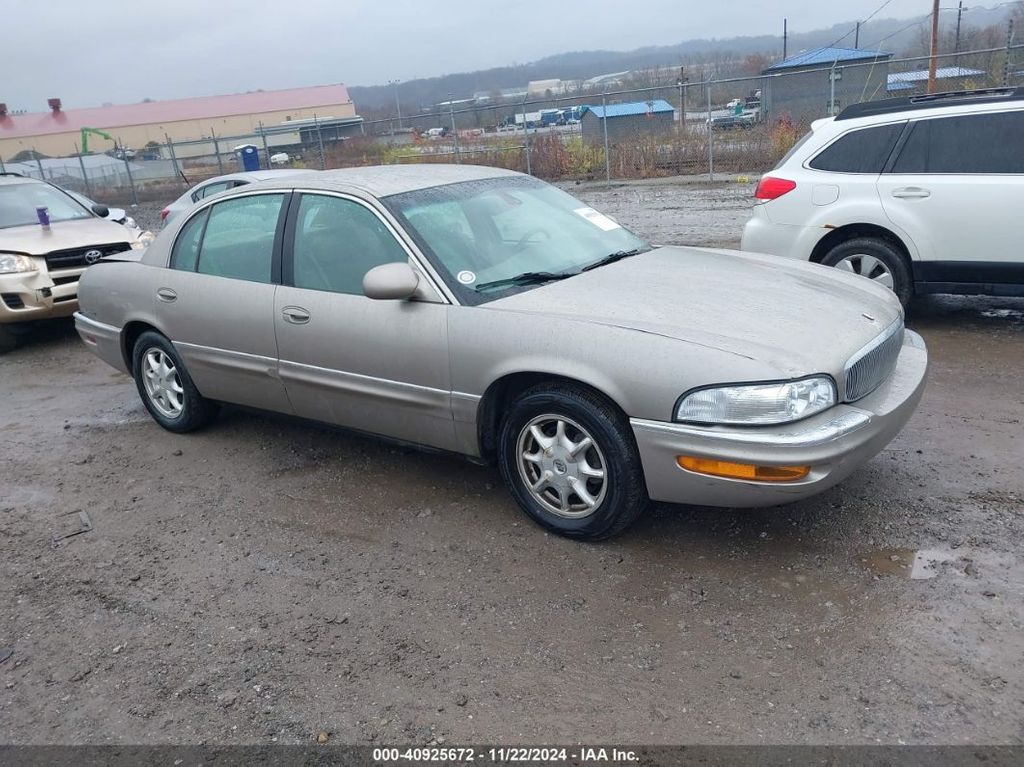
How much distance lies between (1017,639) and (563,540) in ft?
5.85

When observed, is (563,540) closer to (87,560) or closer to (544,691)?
(544,691)

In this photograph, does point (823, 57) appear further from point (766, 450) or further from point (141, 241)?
point (766, 450)

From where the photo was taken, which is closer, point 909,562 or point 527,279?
point 909,562

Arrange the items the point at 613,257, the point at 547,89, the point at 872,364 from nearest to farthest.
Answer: the point at 872,364
the point at 613,257
the point at 547,89

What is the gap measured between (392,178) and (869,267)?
13.2 ft

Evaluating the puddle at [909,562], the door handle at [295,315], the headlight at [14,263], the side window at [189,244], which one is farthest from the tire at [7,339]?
the puddle at [909,562]

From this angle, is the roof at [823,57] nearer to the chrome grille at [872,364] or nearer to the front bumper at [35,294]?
the front bumper at [35,294]

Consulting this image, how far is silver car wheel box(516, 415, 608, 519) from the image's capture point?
365 centimetres

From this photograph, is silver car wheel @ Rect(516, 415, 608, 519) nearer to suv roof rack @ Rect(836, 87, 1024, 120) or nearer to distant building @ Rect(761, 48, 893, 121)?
suv roof rack @ Rect(836, 87, 1024, 120)

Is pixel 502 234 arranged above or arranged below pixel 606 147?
above

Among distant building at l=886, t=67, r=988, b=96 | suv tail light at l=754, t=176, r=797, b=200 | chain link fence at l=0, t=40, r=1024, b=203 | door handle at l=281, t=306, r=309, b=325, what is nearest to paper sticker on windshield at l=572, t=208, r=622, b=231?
door handle at l=281, t=306, r=309, b=325

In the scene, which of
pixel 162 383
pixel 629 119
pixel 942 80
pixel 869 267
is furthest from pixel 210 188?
pixel 942 80

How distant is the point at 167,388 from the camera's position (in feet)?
18.1

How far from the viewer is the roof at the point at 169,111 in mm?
48469
